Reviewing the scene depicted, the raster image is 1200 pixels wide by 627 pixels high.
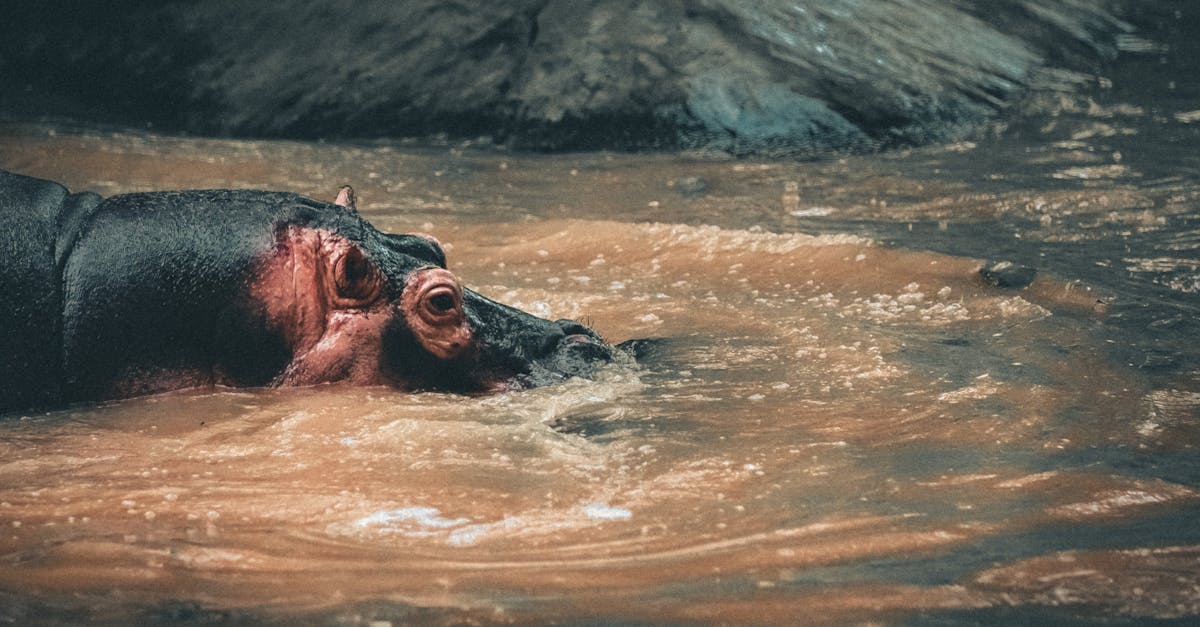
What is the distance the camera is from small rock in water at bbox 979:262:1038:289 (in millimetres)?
4707

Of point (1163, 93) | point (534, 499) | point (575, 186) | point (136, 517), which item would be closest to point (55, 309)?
point (136, 517)

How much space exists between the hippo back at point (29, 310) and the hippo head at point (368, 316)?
20.8 inches

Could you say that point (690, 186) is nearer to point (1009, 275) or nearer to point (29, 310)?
point (1009, 275)

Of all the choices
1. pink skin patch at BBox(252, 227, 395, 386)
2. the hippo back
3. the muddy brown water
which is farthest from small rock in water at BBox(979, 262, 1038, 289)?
the hippo back

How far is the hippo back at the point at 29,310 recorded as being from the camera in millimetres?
3424

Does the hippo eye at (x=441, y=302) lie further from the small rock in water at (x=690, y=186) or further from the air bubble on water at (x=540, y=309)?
the small rock in water at (x=690, y=186)

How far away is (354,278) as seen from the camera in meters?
3.54

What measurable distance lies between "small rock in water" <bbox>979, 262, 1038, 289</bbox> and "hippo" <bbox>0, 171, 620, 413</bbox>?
72.6 inches

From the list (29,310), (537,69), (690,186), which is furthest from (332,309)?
(537,69)

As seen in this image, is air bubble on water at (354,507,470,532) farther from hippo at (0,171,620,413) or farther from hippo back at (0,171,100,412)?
hippo back at (0,171,100,412)

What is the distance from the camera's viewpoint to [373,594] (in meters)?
2.25

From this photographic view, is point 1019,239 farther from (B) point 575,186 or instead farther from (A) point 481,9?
(A) point 481,9

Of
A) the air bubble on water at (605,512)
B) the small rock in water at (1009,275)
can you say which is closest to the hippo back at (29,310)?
the air bubble on water at (605,512)

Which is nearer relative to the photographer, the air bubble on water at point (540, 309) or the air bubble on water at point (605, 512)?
the air bubble on water at point (605, 512)
